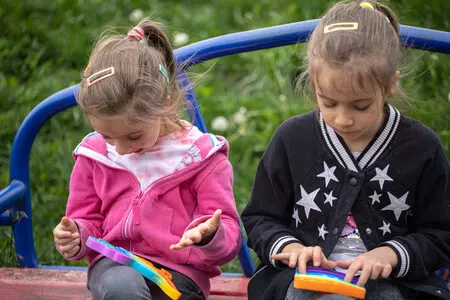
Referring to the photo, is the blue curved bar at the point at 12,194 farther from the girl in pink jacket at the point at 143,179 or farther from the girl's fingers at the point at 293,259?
the girl's fingers at the point at 293,259

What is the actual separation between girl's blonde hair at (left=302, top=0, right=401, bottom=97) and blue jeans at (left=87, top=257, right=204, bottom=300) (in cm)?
64

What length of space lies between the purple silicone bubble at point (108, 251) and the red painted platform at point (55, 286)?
19.3 inches

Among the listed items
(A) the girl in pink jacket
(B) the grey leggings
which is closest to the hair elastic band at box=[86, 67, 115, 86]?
(A) the girl in pink jacket

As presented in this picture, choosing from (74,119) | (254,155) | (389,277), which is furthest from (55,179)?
(389,277)

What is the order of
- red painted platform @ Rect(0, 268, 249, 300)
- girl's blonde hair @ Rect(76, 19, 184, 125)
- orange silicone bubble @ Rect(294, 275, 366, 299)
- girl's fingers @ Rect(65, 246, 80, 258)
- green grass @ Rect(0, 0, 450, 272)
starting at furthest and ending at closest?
green grass @ Rect(0, 0, 450, 272)
red painted platform @ Rect(0, 268, 249, 300)
girl's fingers @ Rect(65, 246, 80, 258)
girl's blonde hair @ Rect(76, 19, 184, 125)
orange silicone bubble @ Rect(294, 275, 366, 299)

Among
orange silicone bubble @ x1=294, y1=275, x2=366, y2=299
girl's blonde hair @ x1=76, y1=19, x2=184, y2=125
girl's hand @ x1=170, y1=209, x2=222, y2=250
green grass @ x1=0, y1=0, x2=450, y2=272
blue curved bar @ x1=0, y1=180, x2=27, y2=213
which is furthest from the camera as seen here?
green grass @ x1=0, y1=0, x2=450, y2=272

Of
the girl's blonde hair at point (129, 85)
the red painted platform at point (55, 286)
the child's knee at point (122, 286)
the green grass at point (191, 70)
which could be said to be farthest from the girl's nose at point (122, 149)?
the green grass at point (191, 70)

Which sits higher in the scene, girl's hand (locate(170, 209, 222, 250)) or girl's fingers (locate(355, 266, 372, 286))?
girl's hand (locate(170, 209, 222, 250))

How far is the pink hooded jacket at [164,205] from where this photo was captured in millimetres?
2201

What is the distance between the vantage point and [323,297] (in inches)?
76.5

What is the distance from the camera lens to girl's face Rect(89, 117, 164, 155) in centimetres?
209

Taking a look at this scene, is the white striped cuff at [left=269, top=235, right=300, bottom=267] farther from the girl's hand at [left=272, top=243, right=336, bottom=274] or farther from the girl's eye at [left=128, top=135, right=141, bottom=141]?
the girl's eye at [left=128, top=135, right=141, bottom=141]

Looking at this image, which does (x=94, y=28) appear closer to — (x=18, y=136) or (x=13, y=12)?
(x=13, y=12)

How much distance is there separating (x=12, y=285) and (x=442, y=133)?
1.79m
